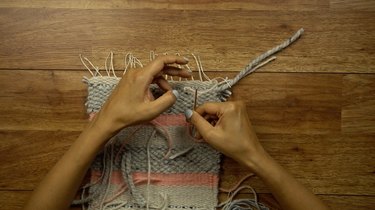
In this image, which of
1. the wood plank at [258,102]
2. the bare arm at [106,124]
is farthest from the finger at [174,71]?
the wood plank at [258,102]

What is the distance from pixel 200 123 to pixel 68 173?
0.32m

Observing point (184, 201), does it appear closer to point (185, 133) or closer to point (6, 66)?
point (185, 133)

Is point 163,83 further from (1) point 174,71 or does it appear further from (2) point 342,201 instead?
(2) point 342,201

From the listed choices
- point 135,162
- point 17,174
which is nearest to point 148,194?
point 135,162

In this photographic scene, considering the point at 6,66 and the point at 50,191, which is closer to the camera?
the point at 50,191

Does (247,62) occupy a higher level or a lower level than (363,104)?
higher

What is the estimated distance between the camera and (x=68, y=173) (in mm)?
954

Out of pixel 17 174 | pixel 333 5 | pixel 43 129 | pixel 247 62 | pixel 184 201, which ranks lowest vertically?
pixel 184 201

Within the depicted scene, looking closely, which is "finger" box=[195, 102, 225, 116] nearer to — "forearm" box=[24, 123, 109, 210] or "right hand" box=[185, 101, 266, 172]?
"right hand" box=[185, 101, 266, 172]

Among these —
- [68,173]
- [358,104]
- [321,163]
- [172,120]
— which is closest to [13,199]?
[68,173]

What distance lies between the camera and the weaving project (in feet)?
3.42

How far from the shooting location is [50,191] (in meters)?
0.94

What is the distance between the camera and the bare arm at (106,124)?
927 mm

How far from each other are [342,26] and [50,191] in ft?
2.74
